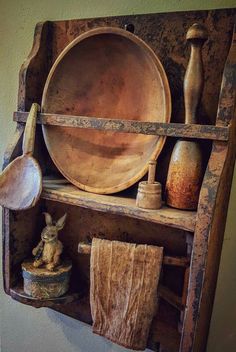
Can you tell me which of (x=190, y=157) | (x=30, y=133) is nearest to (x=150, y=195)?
(x=190, y=157)

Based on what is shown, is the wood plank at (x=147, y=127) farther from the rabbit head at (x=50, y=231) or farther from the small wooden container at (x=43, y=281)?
the small wooden container at (x=43, y=281)

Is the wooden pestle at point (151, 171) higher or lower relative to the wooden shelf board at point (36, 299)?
higher

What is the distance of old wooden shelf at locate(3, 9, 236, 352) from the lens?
57 centimetres

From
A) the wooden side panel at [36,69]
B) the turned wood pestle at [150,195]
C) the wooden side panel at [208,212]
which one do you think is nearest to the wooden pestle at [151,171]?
the turned wood pestle at [150,195]

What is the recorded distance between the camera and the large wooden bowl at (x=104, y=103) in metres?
0.70

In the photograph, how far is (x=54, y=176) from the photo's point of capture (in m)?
0.83

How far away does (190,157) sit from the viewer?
61cm

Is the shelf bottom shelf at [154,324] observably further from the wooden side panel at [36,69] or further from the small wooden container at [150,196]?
the wooden side panel at [36,69]

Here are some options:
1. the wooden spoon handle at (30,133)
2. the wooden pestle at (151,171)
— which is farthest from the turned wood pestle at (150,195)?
the wooden spoon handle at (30,133)

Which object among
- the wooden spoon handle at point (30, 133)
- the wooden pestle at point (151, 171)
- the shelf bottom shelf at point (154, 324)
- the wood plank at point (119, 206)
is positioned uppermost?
the wooden spoon handle at point (30, 133)

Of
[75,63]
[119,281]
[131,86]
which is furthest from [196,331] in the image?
[75,63]

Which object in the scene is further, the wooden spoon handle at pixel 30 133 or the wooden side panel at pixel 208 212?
the wooden spoon handle at pixel 30 133

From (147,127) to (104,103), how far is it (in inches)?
8.4

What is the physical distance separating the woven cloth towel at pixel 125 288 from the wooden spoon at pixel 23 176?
19cm
